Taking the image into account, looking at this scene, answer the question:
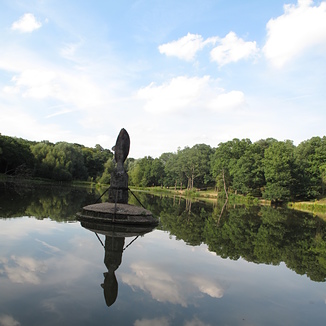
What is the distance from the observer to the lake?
15.0ft

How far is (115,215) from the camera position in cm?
1220

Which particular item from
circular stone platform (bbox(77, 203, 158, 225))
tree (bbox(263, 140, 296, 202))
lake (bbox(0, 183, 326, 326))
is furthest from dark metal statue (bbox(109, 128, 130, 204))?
tree (bbox(263, 140, 296, 202))

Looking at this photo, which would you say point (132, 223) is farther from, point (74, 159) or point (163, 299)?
point (74, 159)

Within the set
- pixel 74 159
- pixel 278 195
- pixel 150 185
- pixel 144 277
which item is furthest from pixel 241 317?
pixel 150 185

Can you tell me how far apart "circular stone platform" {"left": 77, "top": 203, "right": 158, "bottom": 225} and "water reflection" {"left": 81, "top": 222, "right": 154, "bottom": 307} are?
26 cm

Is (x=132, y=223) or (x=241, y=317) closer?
(x=241, y=317)

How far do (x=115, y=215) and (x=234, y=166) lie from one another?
4857cm

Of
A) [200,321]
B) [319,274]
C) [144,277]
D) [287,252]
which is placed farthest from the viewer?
[287,252]

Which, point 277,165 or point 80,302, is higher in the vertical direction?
point 277,165

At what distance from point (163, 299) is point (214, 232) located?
871 centimetres

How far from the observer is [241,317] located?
491cm

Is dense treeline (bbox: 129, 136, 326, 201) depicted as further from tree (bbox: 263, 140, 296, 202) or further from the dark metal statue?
the dark metal statue

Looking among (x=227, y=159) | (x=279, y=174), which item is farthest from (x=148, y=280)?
(x=227, y=159)

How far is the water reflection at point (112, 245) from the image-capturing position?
213 inches
